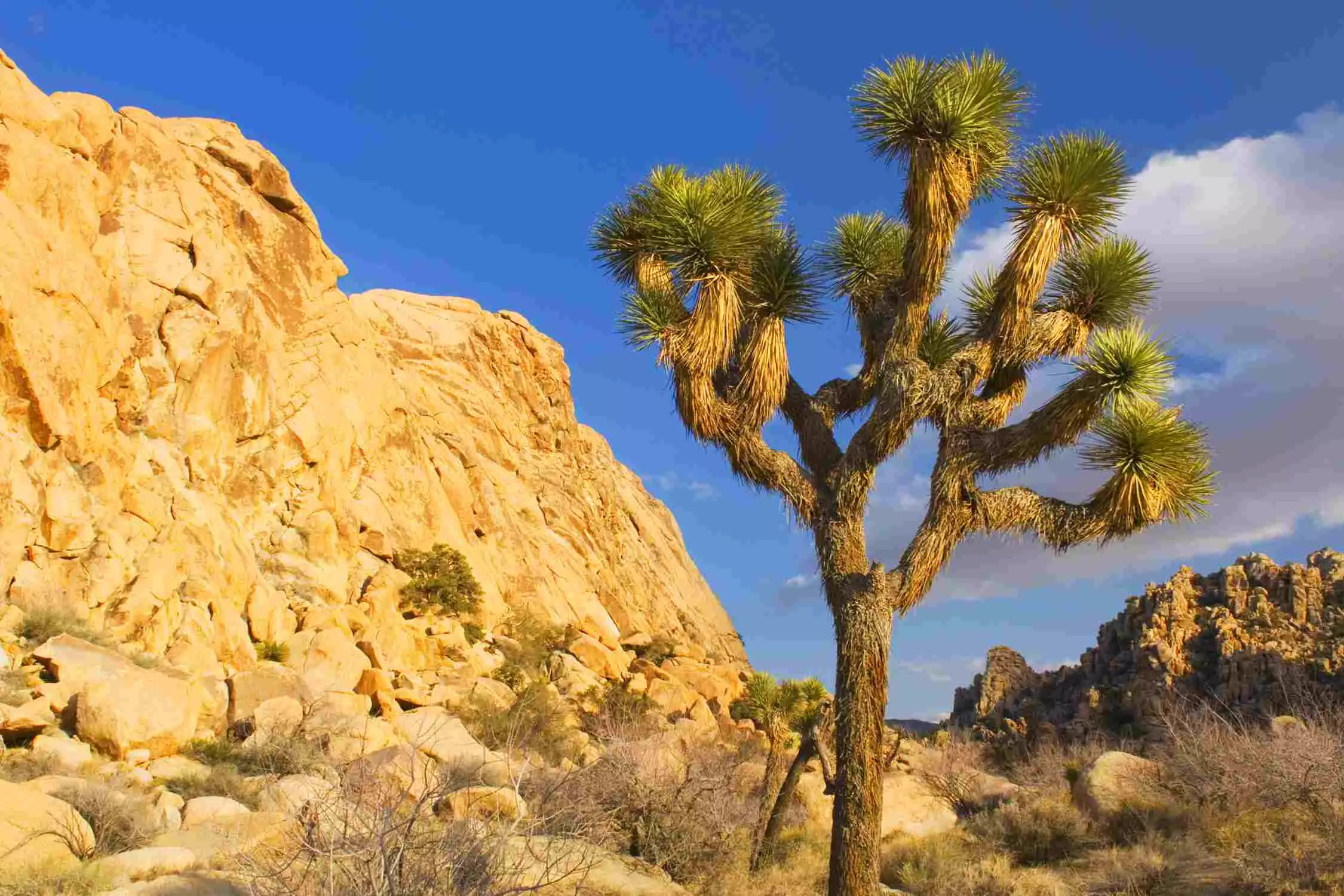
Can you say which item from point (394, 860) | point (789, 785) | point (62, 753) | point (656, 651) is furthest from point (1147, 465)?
point (656, 651)

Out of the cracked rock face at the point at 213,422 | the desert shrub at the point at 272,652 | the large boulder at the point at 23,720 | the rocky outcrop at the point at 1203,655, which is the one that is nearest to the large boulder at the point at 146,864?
the large boulder at the point at 23,720

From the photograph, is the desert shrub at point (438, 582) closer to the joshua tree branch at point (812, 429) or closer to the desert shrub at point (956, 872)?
the desert shrub at point (956, 872)

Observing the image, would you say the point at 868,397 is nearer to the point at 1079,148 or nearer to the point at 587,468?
the point at 1079,148

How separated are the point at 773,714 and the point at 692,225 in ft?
42.8

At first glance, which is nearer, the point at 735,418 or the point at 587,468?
the point at 735,418

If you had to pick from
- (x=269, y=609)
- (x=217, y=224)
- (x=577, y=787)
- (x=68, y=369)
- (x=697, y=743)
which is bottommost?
(x=577, y=787)

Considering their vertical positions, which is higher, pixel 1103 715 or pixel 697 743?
pixel 1103 715

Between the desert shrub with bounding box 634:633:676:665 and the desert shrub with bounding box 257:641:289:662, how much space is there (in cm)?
1631

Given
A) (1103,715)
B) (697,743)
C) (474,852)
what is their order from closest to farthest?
(474,852) → (697,743) → (1103,715)

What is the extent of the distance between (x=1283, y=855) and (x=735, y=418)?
6450 millimetres

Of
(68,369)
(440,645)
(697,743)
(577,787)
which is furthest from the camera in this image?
(440,645)

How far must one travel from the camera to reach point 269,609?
64.5 ft

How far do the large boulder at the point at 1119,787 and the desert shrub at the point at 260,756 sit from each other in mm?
10026

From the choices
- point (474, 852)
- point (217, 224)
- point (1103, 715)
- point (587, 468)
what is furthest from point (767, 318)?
point (587, 468)
